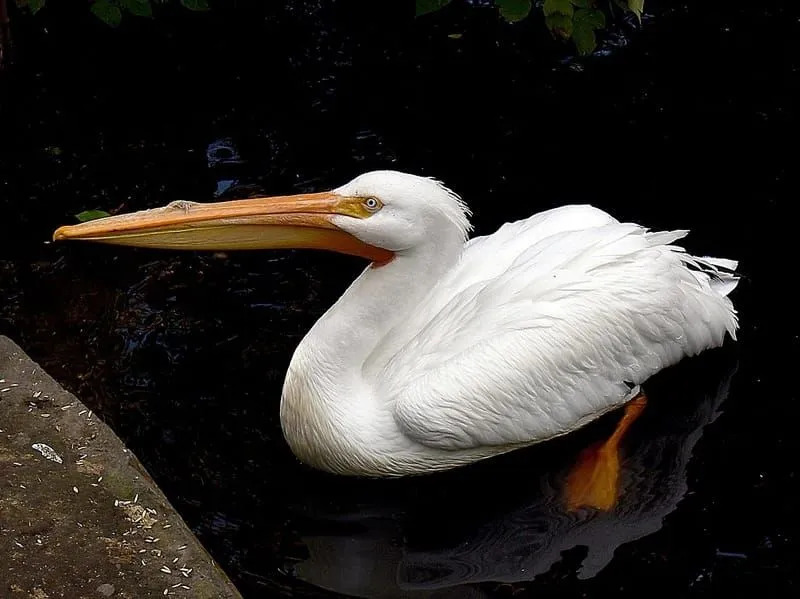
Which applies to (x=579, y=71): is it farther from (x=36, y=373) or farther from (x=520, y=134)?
(x=36, y=373)

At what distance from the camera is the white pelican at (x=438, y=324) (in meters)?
3.61

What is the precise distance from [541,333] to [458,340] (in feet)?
0.86

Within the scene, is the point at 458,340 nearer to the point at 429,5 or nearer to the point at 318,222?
the point at 318,222

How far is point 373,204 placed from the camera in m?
3.57

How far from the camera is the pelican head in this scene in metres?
3.55

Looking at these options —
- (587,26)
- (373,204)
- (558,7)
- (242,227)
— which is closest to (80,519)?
(242,227)

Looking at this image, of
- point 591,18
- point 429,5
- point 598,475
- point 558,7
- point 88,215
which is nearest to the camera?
point 598,475

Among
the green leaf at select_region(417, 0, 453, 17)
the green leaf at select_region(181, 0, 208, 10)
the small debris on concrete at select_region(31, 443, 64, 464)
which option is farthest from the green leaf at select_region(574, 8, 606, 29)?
the small debris on concrete at select_region(31, 443, 64, 464)

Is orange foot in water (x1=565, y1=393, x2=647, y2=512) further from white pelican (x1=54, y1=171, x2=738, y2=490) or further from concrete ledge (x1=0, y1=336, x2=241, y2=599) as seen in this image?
concrete ledge (x1=0, y1=336, x2=241, y2=599)

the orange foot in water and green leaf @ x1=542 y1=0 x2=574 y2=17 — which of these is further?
green leaf @ x1=542 y1=0 x2=574 y2=17

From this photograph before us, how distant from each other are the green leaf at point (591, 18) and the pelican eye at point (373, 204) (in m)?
1.42

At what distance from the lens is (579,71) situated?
19.8 ft

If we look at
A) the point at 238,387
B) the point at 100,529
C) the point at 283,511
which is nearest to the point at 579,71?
the point at 238,387

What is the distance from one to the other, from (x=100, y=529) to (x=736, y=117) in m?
3.88
